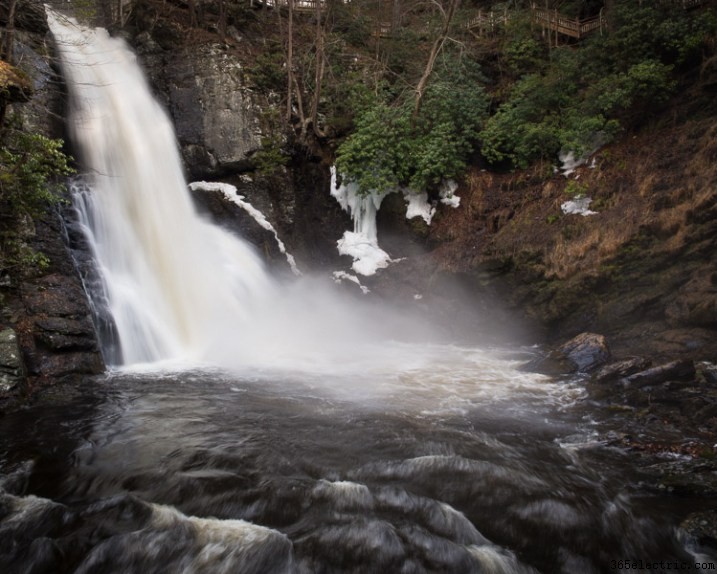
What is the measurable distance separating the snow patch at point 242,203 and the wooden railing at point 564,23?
1164 cm

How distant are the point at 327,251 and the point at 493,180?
5490mm

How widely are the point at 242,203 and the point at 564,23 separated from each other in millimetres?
Result: 13149

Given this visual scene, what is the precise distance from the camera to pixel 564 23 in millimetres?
15688

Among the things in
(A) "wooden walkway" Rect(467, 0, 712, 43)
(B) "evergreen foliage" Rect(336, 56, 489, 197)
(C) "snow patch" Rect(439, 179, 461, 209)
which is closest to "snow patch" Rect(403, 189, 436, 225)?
(B) "evergreen foliage" Rect(336, 56, 489, 197)

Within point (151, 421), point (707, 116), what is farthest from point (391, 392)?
point (707, 116)

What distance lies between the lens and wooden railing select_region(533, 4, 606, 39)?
15211mm

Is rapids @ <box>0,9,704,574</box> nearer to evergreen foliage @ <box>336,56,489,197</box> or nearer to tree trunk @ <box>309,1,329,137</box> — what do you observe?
evergreen foliage @ <box>336,56,489,197</box>

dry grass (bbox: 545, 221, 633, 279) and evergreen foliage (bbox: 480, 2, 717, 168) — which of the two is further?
evergreen foliage (bbox: 480, 2, 717, 168)

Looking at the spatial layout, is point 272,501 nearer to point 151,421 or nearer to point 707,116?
point 151,421

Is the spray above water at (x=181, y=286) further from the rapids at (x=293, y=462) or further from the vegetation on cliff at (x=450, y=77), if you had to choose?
the vegetation on cliff at (x=450, y=77)

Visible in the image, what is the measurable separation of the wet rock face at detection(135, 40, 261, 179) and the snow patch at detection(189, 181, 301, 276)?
39cm

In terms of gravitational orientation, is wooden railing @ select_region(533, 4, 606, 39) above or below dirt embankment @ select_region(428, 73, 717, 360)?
above

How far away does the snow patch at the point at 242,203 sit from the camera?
1330 cm

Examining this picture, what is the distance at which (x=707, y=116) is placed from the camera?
9914 millimetres
